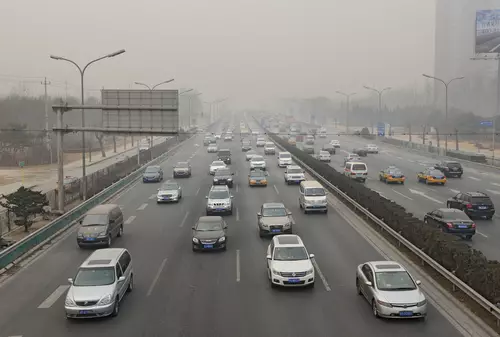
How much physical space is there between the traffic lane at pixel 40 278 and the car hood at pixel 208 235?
5.15m

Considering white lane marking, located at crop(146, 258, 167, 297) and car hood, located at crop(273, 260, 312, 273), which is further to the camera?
white lane marking, located at crop(146, 258, 167, 297)

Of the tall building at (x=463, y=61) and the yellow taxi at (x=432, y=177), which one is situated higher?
the tall building at (x=463, y=61)

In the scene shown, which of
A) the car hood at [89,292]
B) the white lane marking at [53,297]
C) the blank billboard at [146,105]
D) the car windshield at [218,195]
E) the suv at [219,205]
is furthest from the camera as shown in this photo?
the car windshield at [218,195]

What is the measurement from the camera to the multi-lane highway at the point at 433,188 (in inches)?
1107

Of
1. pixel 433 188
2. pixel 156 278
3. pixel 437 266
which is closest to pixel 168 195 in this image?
pixel 156 278

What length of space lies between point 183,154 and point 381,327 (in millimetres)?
73695

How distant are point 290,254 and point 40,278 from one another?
10019mm

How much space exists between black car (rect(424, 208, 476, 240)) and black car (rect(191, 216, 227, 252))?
10933 millimetres

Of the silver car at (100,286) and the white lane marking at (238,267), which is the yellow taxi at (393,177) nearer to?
the white lane marking at (238,267)

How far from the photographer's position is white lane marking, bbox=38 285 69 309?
Result: 18312mm

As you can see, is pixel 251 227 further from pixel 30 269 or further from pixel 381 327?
pixel 381 327

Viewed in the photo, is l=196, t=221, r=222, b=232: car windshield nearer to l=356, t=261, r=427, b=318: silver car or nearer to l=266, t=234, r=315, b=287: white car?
l=266, t=234, r=315, b=287: white car

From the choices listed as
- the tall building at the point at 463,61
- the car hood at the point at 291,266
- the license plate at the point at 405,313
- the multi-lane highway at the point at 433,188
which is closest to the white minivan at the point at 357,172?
the multi-lane highway at the point at 433,188

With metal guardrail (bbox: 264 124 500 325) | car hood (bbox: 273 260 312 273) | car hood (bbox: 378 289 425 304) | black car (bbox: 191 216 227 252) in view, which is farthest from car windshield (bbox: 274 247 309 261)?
black car (bbox: 191 216 227 252)
